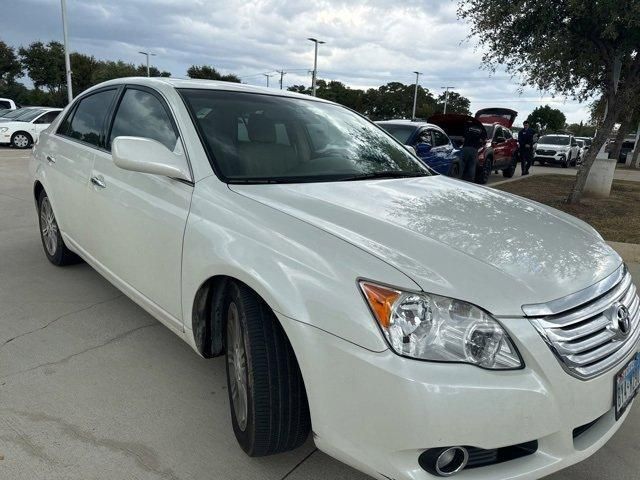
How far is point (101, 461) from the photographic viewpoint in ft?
7.13

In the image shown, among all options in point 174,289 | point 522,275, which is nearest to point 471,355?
point 522,275

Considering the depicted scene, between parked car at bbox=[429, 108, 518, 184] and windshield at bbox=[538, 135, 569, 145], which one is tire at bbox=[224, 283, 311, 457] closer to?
parked car at bbox=[429, 108, 518, 184]

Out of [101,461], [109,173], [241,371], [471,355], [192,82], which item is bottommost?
[101,461]

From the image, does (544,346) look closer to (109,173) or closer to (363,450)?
(363,450)

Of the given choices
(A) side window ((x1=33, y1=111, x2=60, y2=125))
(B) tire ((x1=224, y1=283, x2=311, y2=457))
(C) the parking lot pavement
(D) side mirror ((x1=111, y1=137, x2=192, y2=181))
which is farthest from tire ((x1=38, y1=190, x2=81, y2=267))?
(A) side window ((x1=33, y1=111, x2=60, y2=125))

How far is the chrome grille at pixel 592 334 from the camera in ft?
5.56

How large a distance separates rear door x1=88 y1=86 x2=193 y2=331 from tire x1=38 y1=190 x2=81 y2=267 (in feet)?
3.63

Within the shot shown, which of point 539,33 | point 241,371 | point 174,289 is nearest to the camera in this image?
point 241,371

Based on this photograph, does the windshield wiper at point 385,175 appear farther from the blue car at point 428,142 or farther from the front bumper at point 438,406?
the blue car at point 428,142

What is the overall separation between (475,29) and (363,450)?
873 centimetres

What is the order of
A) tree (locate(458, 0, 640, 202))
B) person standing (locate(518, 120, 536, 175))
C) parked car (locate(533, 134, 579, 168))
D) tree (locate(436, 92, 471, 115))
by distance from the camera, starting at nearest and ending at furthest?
tree (locate(458, 0, 640, 202))
person standing (locate(518, 120, 536, 175))
parked car (locate(533, 134, 579, 168))
tree (locate(436, 92, 471, 115))

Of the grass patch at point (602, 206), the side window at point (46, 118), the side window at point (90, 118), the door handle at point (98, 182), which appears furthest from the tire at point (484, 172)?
the side window at point (46, 118)

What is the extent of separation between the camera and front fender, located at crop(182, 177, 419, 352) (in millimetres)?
1682

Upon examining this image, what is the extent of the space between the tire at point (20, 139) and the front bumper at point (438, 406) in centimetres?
1817
